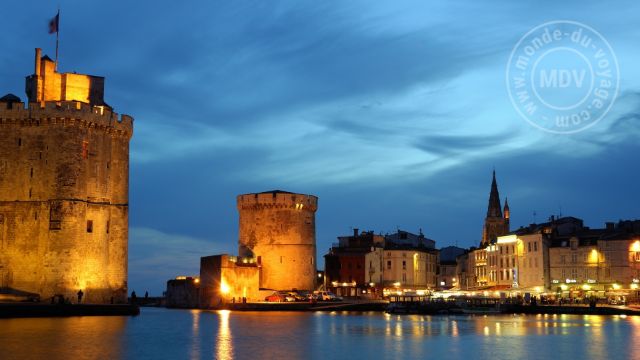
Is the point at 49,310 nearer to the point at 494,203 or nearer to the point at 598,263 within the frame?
the point at 598,263

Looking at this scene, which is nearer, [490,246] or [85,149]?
[85,149]

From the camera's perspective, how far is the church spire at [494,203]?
10944cm

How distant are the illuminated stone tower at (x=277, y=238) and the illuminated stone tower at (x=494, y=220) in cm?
4251

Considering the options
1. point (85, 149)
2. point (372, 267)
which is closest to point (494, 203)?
point (372, 267)

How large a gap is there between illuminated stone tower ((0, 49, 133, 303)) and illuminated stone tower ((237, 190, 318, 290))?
21089 mm

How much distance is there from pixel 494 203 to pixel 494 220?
265cm

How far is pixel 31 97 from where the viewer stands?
163ft

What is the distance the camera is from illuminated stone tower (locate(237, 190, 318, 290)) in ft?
226

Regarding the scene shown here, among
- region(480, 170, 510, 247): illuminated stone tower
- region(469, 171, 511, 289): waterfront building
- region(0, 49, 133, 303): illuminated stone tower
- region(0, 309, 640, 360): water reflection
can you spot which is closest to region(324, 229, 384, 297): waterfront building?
region(469, 171, 511, 289): waterfront building

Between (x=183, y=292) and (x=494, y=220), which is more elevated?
(x=494, y=220)

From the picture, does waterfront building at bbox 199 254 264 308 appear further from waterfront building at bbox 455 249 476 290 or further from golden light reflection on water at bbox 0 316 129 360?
waterfront building at bbox 455 249 476 290

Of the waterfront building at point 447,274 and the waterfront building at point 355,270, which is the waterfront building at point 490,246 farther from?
the waterfront building at point 355,270

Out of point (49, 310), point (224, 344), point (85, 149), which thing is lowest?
point (224, 344)

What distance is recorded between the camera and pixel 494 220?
108m
